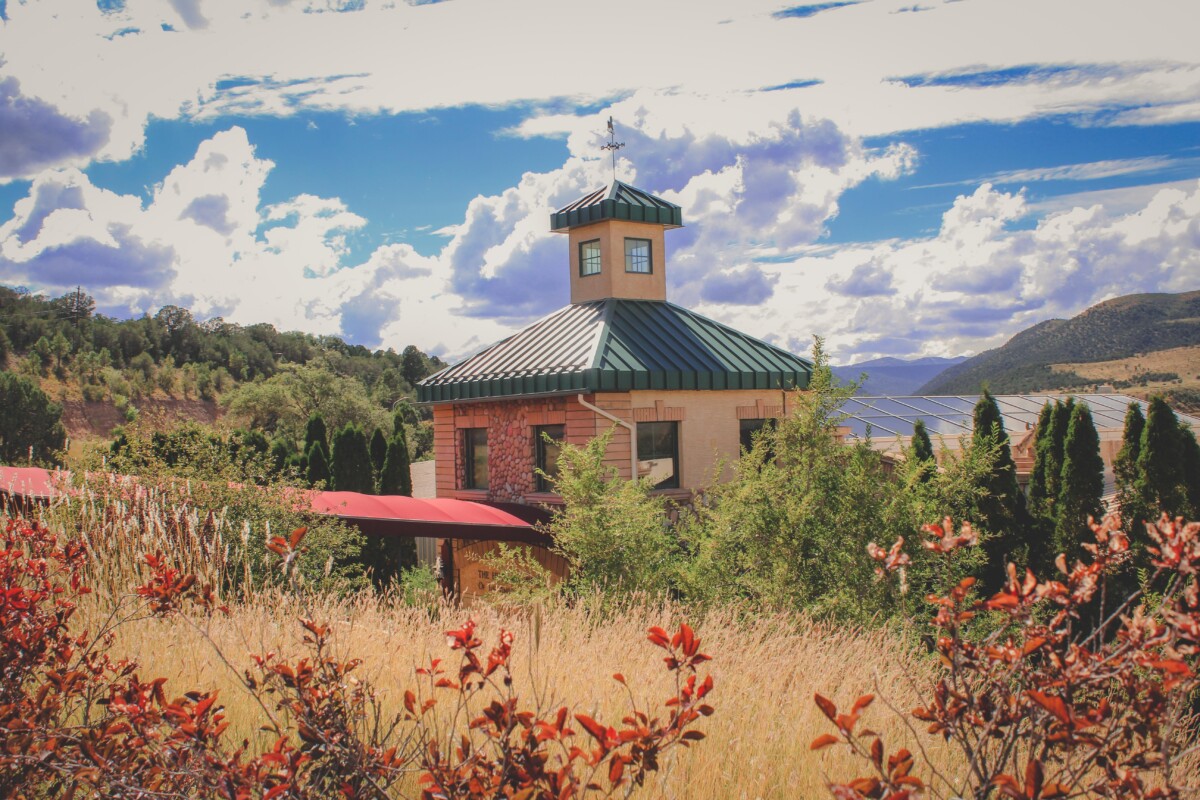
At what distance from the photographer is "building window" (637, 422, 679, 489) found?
14844mm

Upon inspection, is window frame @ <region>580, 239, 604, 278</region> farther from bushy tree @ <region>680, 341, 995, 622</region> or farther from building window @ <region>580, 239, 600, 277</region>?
bushy tree @ <region>680, 341, 995, 622</region>

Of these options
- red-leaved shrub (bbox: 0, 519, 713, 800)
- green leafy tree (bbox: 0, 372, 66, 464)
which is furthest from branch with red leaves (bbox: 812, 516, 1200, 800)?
green leafy tree (bbox: 0, 372, 66, 464)

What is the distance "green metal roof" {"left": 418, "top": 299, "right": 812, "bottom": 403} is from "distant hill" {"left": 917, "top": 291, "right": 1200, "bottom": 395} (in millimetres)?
39996

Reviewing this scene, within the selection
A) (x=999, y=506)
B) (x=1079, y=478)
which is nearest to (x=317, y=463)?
(x=999, y=506)

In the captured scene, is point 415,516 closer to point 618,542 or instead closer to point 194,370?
point 618,542

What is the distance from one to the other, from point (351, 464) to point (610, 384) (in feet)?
33.9

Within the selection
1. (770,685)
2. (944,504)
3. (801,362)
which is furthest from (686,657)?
(801,362)

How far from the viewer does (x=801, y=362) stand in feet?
56.4

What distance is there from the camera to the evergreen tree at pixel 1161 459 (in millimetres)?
13578

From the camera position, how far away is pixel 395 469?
2233 cm

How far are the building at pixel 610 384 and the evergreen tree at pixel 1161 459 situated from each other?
526cm

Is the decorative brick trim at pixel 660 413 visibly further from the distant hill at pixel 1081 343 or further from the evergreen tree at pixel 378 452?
the distant hill at pixel 1081 343

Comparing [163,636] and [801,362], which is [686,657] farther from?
[801,362]

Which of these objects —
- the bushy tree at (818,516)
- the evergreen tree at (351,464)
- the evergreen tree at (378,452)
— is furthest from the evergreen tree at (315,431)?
the bushy tree at (818,516)
